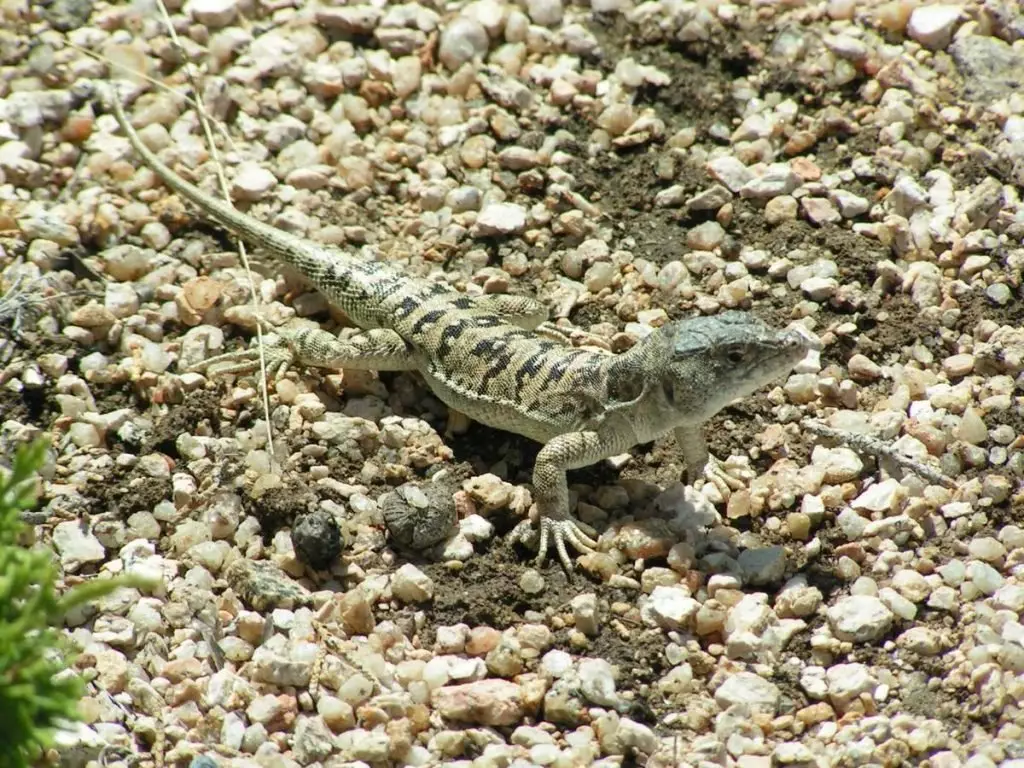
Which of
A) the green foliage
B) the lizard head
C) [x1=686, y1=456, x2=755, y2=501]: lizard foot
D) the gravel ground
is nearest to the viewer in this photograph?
the green foliage

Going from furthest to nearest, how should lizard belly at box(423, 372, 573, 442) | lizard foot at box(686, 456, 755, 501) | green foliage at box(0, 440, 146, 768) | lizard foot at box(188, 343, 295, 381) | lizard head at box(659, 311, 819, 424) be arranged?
1. lizard foot at box(188, 343, 295, 381)
2. lizard belly at box(423, 372, 573, 442)
3. lizard foot at box(686, 456, 755, 501)
4. lizard head at box(659, 311, 819, 424)
5. green foliage at box(0, 440, 146, 768)

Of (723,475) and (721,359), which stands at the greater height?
(721,359)

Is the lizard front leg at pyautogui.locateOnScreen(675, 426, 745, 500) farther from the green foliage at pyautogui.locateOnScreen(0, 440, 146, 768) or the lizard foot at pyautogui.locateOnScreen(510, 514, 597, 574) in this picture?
the green foliage at pyautogui.locateOnScreen(0, 440, 146, 768)

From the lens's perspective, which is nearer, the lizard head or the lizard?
the lizard head

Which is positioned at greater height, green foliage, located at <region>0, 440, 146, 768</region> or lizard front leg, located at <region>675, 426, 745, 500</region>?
green foliage, located at <region>0, 440, 146, 768</region>

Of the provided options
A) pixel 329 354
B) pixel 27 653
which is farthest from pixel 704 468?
pixel 27 653

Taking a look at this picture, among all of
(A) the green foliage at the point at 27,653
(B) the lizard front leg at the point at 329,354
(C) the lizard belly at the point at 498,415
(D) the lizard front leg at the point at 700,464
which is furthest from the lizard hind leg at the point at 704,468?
(A) the green foliage at the point at 27,653

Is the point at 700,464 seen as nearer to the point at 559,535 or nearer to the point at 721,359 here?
the point at 721,359

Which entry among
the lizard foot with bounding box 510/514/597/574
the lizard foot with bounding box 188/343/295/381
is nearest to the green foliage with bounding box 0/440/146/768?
the lizard foot with bounding box 510/514/597/574
